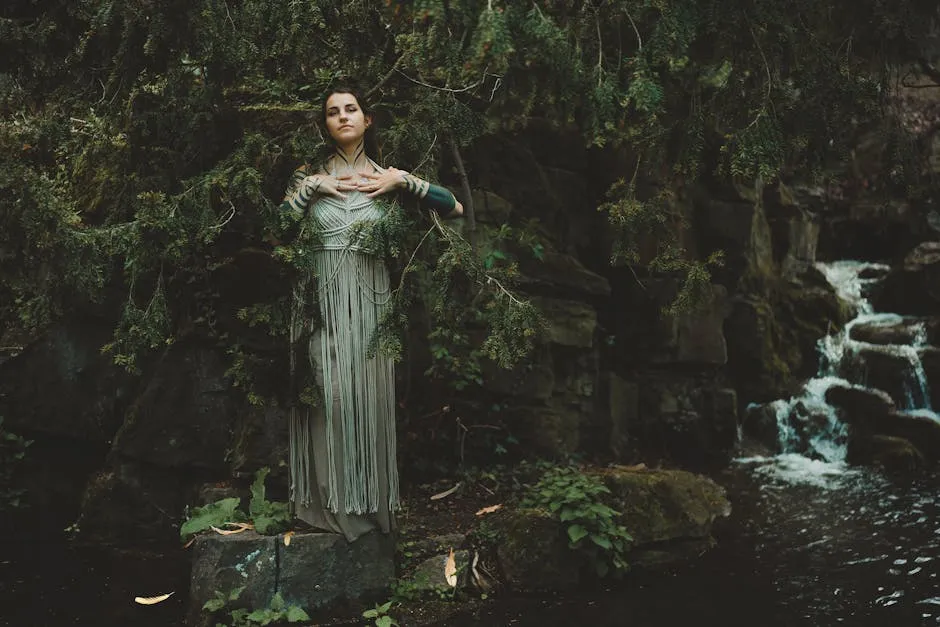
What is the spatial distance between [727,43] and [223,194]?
2776 millimetres

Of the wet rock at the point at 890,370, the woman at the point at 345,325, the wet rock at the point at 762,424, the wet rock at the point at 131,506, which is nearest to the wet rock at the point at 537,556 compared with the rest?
the woman at the point at 345,325

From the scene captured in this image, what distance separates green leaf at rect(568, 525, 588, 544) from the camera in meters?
4.81

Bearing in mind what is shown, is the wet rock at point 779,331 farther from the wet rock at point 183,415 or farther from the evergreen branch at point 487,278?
the wet rock at point 183,415

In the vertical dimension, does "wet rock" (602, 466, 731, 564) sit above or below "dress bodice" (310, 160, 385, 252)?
below

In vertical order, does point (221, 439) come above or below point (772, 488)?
above

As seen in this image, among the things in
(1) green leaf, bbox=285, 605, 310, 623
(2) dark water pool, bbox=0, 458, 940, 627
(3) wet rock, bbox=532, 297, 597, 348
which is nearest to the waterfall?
(2) dark water pool, bbox=0, 458, 940, 627

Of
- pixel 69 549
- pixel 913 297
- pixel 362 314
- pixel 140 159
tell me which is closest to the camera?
pixel 362 314

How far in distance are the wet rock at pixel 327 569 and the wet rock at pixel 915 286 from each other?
8101mm

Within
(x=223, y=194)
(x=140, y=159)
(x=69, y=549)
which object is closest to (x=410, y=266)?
(x=223, y=194)

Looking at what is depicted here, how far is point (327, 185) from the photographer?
172 inches

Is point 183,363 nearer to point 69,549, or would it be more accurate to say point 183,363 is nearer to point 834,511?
point 69,549

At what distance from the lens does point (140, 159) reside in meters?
4.95

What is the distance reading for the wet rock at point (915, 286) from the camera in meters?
9.86

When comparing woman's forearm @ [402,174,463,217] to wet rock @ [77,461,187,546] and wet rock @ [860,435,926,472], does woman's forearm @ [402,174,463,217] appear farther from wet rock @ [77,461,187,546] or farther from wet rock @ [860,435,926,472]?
wet rock @ [860,435,926,472]
